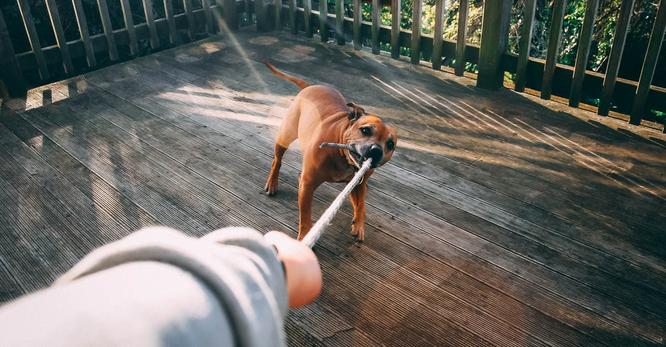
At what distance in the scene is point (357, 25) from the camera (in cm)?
555

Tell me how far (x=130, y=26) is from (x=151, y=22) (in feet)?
0.82

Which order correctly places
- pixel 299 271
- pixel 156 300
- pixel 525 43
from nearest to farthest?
pixel 156 300 < pixel 299 271 < pixel 525 43

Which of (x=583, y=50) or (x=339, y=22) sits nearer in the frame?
(x=583, y=50)

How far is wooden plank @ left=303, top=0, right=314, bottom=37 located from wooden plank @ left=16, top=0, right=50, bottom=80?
9.09 feet

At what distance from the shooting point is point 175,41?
5910mm

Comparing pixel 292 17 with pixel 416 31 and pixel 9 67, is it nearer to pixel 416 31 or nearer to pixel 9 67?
pixel 416 31

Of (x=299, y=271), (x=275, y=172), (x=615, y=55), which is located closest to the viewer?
(x=299, y=271)

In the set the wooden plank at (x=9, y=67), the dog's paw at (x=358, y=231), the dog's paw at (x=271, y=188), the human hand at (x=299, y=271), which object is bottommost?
the dog's paw at (x=358, y=231)

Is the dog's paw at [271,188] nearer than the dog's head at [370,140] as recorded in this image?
No

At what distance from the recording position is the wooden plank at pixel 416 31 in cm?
492

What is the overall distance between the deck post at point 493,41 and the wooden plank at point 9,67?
165 inches

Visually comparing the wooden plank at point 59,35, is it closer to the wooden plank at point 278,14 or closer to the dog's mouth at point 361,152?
the wooden plank at point 278,14

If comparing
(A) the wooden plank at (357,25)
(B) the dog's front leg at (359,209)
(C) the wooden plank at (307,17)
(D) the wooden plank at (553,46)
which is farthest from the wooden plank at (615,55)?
(C) the wooden plank at (307,17)

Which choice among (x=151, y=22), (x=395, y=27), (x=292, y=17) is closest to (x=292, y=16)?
(x=292, y=17)
